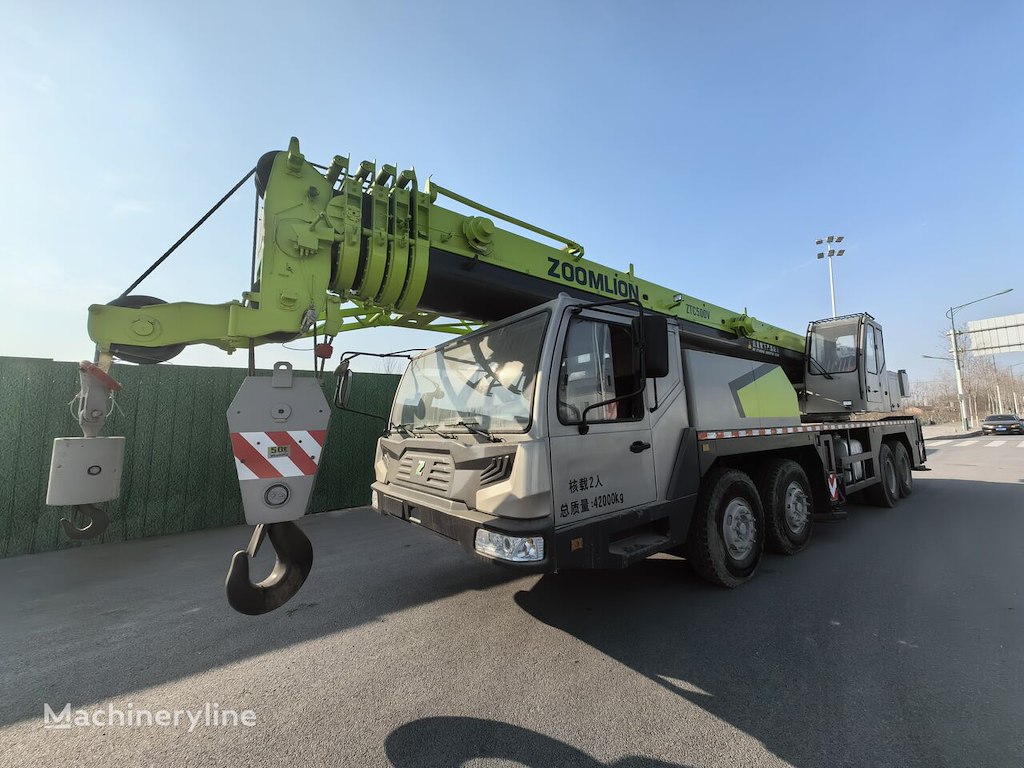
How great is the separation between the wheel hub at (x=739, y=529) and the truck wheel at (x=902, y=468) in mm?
6112

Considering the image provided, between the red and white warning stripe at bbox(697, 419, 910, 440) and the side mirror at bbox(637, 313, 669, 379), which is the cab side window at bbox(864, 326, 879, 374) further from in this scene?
the side mirror at bbox(637, 313, 669, 379)

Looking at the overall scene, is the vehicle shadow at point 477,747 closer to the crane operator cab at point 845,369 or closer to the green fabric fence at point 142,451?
the green fabric fence at point 142,451

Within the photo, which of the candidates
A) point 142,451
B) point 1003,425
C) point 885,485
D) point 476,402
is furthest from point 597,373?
point 1003,425

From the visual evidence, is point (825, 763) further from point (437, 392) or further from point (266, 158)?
point (266, 158)

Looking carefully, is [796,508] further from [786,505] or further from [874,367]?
[874,367]

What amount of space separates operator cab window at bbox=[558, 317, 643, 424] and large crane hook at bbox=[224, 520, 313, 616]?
176 cm

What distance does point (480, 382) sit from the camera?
353cm

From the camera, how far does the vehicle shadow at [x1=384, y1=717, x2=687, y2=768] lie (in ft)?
6.60

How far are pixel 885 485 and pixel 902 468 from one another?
4.52 feet

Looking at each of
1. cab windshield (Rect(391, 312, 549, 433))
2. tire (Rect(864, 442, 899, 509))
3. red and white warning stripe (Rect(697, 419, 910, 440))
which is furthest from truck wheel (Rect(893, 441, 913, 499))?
cab windshield (Rect(391, 312, 549, 433))

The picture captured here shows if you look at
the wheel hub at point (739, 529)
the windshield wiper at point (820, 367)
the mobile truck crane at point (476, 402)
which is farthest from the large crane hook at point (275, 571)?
the windshield wiper at point (820, 367)

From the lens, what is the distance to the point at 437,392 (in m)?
4.02


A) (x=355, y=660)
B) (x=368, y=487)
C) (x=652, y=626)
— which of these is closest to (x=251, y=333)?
(x=355, y=660)

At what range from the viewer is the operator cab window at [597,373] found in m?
3.07
